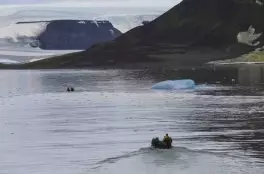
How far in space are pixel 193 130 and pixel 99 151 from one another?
14508mm

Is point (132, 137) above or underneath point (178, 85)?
underneath

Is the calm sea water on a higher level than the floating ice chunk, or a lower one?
lower

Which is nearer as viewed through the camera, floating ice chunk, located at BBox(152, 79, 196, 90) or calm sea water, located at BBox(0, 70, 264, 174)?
calm sea water, located at BBox(0, 70, 264, 174)

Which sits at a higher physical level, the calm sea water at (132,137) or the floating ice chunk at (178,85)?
the floating ice chunk at (178,85)

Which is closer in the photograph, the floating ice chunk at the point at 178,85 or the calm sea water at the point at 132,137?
the calm sea water at the point at 132,137

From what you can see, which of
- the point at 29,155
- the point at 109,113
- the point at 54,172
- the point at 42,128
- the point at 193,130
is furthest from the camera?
the point at 109,113

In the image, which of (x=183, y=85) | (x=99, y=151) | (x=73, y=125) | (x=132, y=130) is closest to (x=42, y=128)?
(x=73, y=125)

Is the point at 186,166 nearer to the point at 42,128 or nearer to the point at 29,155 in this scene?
the point at 29,155

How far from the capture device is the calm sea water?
41.9m

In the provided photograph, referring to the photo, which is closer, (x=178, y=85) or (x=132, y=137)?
(x=132, y=137)

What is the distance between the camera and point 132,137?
186 ft

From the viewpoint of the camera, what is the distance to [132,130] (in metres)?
62.4

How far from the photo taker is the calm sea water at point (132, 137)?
137 feet

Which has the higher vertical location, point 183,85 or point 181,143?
point 183,85
